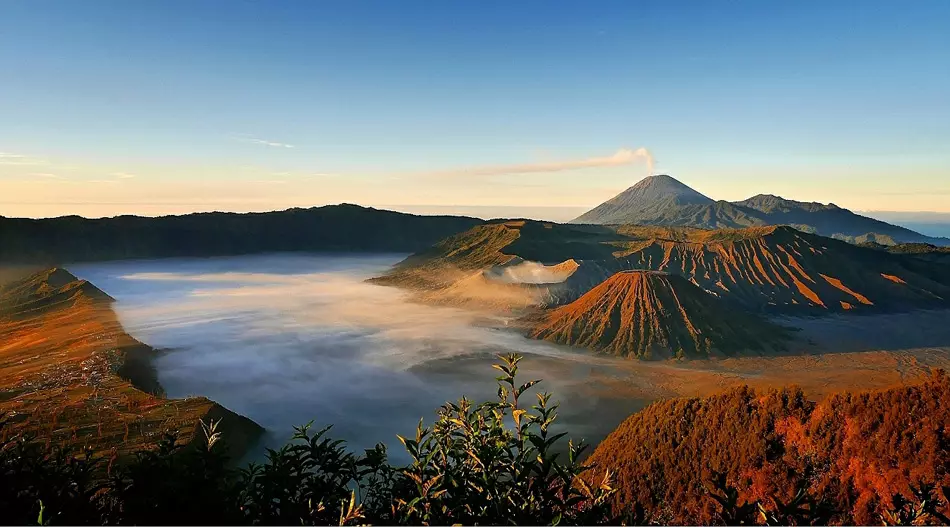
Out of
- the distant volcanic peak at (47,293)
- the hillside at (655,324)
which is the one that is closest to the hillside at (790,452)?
the hillside at (655,324)

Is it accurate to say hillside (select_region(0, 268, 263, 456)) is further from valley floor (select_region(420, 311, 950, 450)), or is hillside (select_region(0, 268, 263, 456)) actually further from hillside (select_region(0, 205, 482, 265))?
hillside (select_region(0, 205, 482, 265))

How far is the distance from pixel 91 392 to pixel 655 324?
186ft

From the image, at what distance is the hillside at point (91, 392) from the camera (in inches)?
1088

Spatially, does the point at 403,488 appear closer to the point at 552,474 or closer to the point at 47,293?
the point at 552,474

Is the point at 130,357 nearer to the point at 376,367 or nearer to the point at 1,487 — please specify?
the point at 376,367

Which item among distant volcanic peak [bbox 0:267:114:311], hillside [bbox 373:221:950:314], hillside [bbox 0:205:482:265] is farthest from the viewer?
hillside [bbox 0:205:482:265]

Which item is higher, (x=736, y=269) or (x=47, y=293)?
(x=736, y=269)

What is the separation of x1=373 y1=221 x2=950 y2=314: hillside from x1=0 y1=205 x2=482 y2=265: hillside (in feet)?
212

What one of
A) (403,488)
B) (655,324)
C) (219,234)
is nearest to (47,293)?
(655,324)

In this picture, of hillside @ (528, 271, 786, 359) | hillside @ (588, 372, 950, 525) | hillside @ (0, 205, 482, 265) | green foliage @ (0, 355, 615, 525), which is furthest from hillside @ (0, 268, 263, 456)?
hillside @ (0, 205, 482, 265)

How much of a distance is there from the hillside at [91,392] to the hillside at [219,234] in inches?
3553

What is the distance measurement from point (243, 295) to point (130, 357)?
59.8 metres

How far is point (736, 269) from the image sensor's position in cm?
10088

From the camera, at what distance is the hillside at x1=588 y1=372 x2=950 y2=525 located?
1934 cm
